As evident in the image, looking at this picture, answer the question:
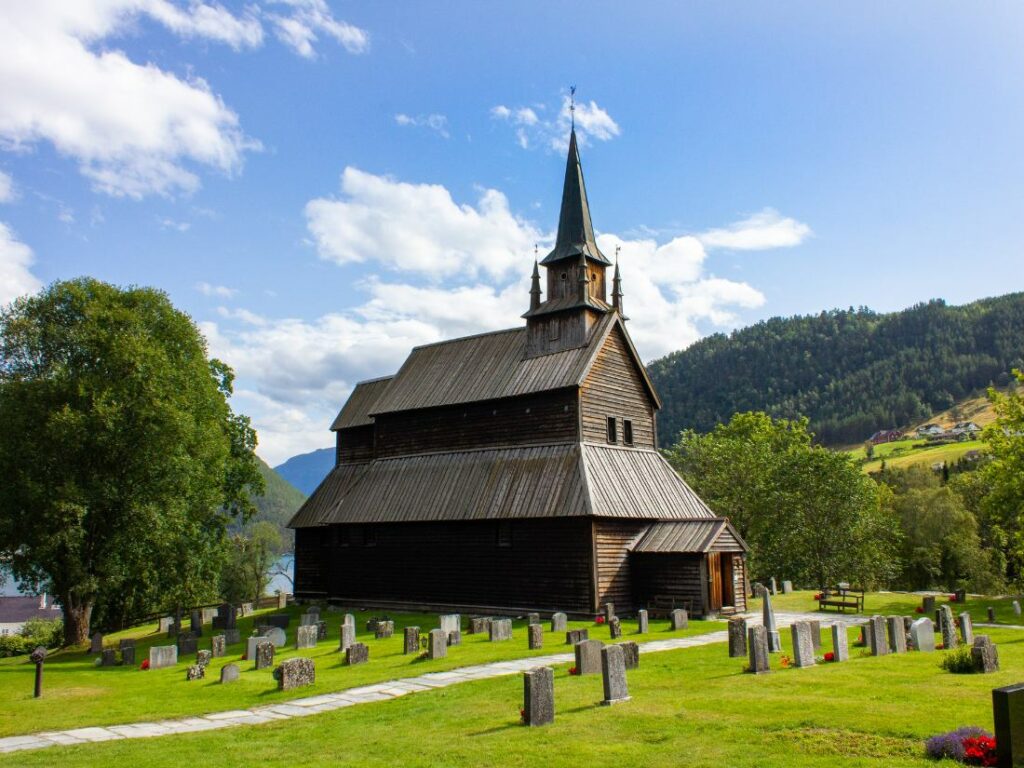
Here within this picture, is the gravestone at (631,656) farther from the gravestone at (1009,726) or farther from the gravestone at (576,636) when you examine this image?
the gravestone at (1009,726)

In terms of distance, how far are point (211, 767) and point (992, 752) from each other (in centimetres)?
960

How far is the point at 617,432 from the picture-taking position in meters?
33.1

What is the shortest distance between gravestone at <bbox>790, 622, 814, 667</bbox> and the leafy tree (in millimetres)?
23289

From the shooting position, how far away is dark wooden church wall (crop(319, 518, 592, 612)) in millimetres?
28750

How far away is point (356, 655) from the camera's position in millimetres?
20250

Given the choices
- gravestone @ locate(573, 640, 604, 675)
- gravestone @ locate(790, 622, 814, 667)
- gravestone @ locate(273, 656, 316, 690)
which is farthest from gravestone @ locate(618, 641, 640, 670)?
gravestone @ locate(273, 656, 316, 690)

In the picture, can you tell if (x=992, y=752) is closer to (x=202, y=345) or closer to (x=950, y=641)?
(x=950, y=641)

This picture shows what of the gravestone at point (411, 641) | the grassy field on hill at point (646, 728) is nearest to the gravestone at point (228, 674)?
the gravestone at point (411, 641)

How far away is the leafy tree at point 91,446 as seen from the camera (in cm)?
2827

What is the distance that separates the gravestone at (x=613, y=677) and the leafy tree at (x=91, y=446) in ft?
72.0

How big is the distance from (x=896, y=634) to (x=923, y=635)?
0.70m

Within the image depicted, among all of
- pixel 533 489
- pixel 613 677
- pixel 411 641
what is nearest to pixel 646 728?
pixel 613 677

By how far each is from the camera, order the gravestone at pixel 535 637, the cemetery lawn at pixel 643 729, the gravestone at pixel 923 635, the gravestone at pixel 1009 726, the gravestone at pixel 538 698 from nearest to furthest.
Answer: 1. the gravestone at pixel 1009 726
2. the cemetery lawn at pixel 643 729
3. the gravestone at pixel 538 698
4. the gravestone at pixel 923 635
5. the gravestone at pixel 535 637

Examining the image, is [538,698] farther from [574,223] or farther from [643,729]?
[574,223]
